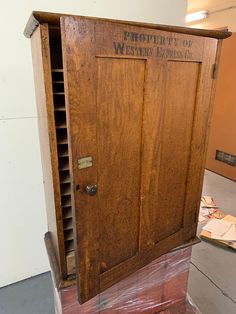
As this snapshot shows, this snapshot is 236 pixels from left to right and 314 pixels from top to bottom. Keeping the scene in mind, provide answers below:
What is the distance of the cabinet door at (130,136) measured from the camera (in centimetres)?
74

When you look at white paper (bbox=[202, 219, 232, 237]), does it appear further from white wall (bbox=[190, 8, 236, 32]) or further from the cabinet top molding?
white wall (bbox=[190, 8, 236, 32])

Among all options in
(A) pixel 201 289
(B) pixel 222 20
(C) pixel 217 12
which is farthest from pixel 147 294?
(C) pixel 217 12

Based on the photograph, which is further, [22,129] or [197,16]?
[197,16]

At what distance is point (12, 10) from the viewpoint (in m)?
1.41

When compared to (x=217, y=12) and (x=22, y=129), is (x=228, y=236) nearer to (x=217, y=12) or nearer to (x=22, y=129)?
(x=22, y=129)

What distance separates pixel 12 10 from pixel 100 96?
3.41 ft

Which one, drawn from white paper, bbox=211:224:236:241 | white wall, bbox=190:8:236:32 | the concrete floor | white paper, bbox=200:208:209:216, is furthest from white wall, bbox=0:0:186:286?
white wall, bbox=190:8:236:32

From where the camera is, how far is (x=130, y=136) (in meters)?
0.90

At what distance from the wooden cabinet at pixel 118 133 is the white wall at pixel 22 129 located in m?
0.57

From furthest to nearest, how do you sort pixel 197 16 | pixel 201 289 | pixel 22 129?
pixel 197 16 < pixel 201 289 < pixel 22 129

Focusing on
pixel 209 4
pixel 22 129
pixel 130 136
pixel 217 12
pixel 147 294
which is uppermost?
pixel 209 4

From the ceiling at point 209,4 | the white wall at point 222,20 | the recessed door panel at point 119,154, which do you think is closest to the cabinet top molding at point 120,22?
the recessed door panel at point 119,154

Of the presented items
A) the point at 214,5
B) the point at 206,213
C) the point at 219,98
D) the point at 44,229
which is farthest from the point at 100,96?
the point at 214,5

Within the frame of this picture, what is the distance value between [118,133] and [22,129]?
98cm
